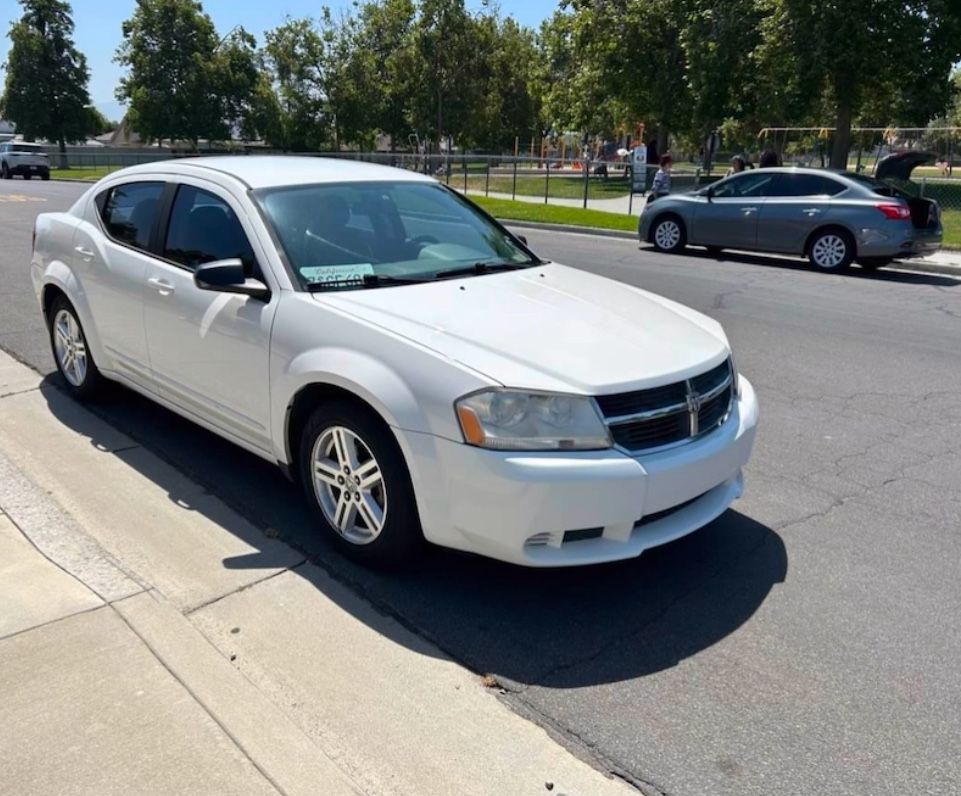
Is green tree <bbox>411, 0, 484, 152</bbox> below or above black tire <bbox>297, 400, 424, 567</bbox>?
above

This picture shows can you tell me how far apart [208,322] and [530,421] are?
74.7 inches

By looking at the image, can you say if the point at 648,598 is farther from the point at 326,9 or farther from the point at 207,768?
the point at 326,9

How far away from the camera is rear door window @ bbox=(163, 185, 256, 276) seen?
4336 mm

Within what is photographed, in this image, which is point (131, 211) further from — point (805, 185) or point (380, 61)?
point (380, 61)

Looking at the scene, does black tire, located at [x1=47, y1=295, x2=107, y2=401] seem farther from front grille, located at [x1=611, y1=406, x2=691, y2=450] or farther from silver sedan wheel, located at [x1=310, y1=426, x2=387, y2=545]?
front grille, located at [x1=611, y1=406, x2=691, y2=450]

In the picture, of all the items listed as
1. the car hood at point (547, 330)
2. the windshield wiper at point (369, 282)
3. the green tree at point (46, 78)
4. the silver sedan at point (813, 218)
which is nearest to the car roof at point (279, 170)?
the windshield wiper at point (369, 282)

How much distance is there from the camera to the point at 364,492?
366 cm

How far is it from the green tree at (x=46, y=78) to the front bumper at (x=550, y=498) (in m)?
71.9

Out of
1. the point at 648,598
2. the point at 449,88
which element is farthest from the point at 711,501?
the point at 449,88

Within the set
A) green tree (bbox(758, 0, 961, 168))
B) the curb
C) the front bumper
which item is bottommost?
the curb

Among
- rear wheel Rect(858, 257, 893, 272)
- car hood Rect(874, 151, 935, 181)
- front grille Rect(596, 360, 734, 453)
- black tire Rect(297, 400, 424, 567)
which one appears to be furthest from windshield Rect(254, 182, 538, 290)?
car hood Rect(874, 151, 935, 181)

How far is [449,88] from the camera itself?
4803cm

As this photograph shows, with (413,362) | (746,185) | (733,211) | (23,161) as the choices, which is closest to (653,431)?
(413,362)

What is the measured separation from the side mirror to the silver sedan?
36.5 ft
